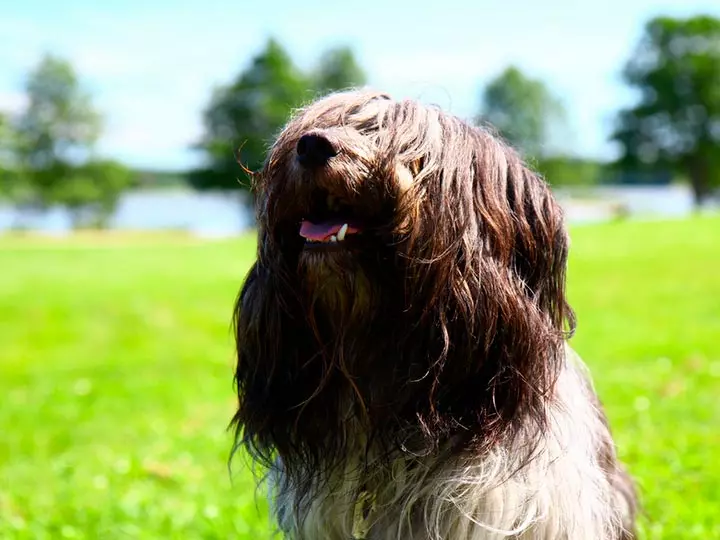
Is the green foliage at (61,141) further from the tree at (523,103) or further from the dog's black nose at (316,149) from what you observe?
the dog's black nose at (316,149)

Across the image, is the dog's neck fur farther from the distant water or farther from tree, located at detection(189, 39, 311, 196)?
tree, located at detection(189, 39, 311, 196)

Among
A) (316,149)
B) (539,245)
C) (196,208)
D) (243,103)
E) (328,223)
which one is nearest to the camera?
(316,149)

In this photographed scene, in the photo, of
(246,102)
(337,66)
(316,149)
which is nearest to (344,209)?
(316,149)

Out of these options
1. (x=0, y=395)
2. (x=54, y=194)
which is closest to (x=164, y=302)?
(x=0, y=395)

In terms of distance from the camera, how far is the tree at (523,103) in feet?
227

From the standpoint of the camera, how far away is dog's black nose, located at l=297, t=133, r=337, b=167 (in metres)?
2.20

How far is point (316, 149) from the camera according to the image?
2199 millimetres

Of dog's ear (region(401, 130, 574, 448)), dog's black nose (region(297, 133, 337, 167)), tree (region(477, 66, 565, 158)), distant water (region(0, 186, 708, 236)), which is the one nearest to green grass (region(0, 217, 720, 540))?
dog's ear (region(401, 130, 574, 448))

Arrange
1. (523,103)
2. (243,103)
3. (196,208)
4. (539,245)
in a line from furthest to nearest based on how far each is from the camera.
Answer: (523,103) < (243,103) < (196,208) < (539,245)

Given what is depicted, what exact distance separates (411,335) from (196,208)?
57057mm

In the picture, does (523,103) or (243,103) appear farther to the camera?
(523,103)

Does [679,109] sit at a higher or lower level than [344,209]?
higher

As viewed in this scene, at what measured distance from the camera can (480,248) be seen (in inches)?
93.7

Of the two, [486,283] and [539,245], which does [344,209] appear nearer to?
[486,283]
